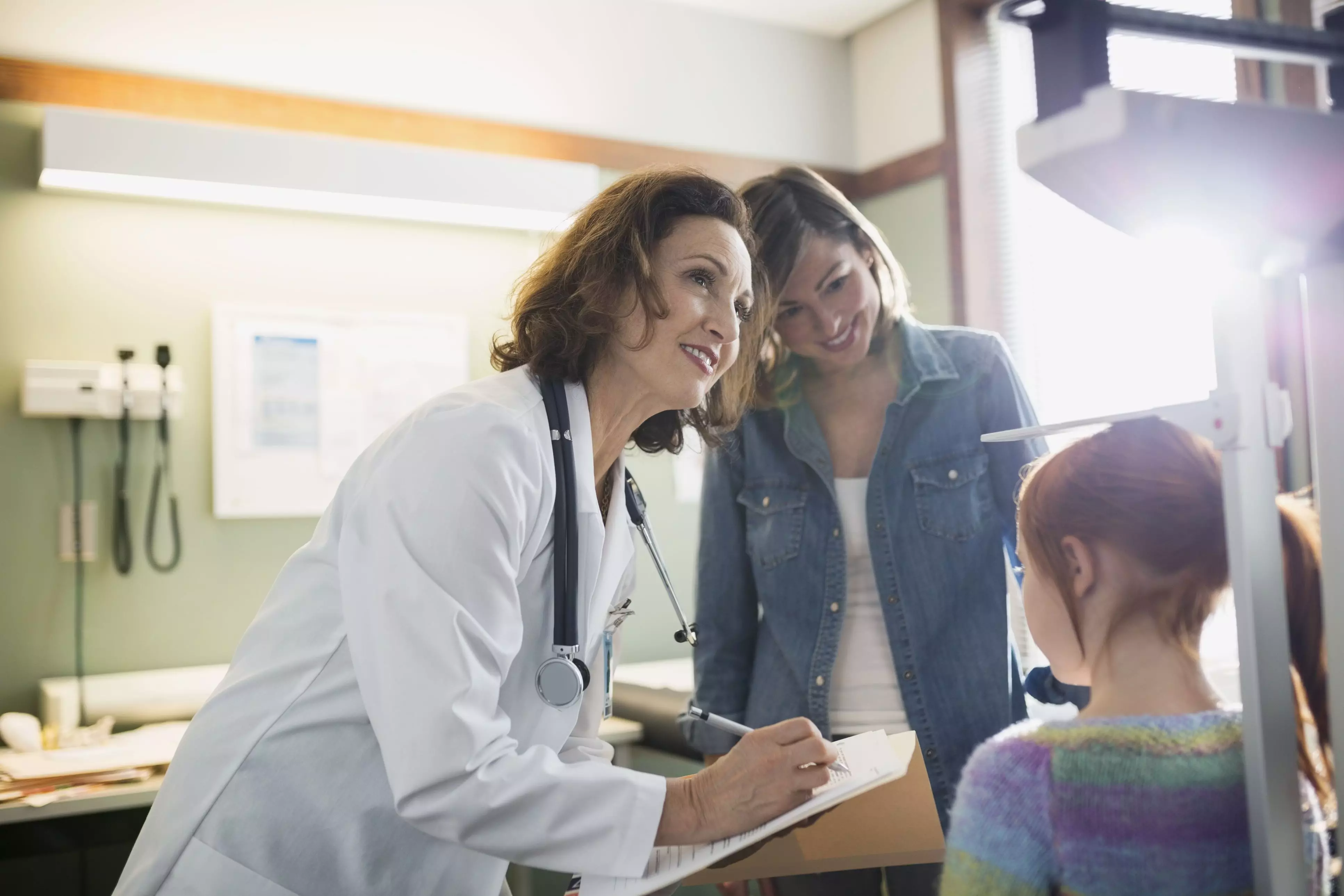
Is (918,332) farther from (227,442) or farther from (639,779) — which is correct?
(227,442)

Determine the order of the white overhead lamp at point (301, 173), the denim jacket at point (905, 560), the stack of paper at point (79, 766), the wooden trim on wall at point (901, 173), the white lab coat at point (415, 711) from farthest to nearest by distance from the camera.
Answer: the wooden trim on wall at point (901, 173) < the white overhead lamp at point (301, 173) < the stack of paper at point (79, 766) < the denim jacket at point (905, 560) < the white lab coat at point (415, 711)

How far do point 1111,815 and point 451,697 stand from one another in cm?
56

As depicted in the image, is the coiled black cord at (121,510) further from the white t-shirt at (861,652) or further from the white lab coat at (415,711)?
the white t-shirt at (861,652)

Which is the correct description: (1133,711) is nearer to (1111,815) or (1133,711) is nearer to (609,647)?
(1111,815)

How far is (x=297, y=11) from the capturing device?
115 inches

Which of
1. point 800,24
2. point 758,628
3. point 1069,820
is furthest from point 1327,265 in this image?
point 800,24

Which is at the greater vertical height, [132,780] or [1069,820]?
[1069,820]

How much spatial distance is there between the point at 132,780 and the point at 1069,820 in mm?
1892

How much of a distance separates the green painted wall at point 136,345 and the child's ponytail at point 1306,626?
2.53 m

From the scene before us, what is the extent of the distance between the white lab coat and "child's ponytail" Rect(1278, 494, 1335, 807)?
0.58 meters

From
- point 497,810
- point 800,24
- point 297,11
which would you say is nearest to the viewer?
point 497,810

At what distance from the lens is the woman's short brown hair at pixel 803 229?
162cm

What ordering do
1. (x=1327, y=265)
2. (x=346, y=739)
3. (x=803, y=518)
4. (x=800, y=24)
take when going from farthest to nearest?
1. (x=800, y=24)
2. (x=803, y=518)
3. (x=346, y=739)
4. (x=1327, y=265)

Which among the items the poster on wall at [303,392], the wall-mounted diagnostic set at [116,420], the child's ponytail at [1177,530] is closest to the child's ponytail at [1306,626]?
the child's ponytail at [1177,530]
